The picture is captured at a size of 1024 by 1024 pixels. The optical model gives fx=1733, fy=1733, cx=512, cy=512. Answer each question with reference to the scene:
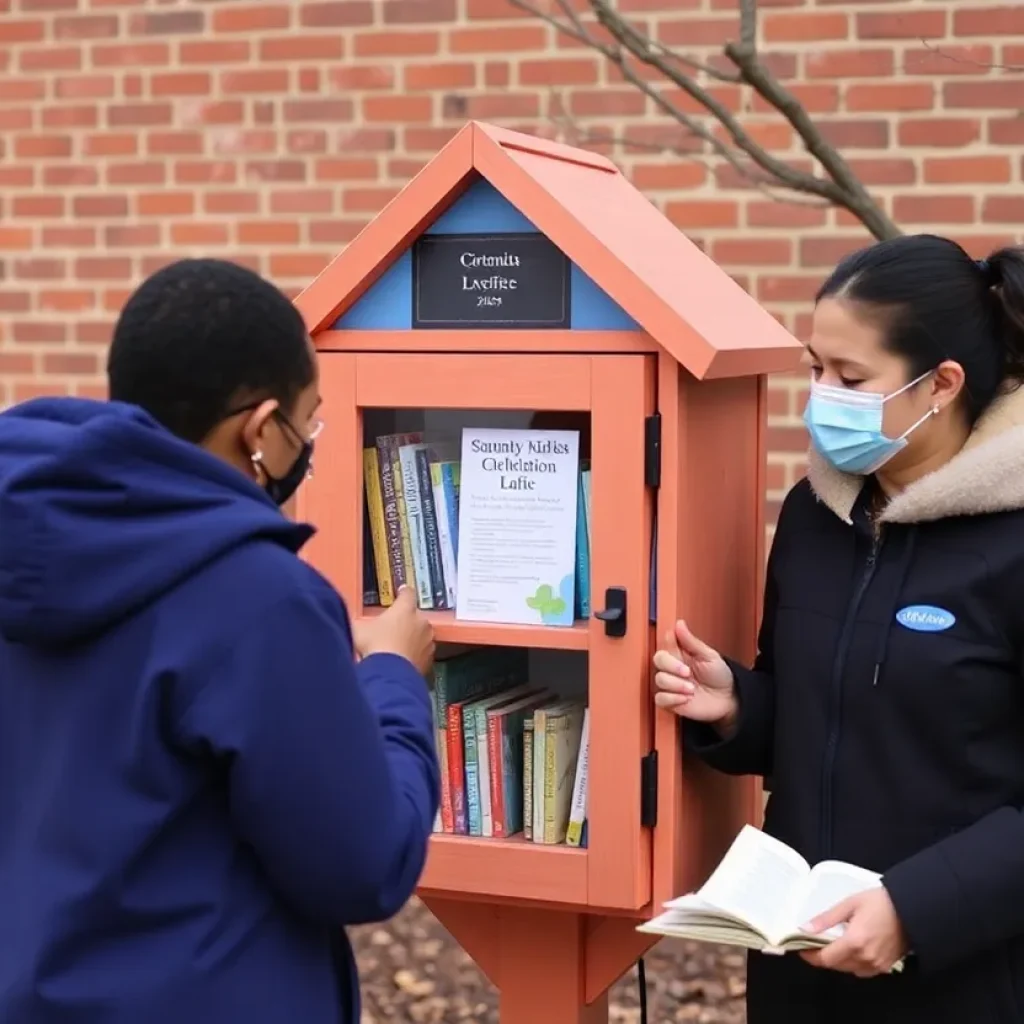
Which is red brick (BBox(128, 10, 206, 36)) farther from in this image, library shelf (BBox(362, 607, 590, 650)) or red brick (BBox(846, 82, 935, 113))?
library shelf (BBox(362, 607, 590, 650))

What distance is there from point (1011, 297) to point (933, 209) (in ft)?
6.85

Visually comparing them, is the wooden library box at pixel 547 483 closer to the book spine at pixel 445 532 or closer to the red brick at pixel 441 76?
the book spine at pixel 445 532

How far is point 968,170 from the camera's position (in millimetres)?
4262

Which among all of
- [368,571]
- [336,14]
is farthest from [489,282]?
[336,14]

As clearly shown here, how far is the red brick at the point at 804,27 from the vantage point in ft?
14.3

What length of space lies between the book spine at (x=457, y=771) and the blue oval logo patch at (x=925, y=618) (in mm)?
681

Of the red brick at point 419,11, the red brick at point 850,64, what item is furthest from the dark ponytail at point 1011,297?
the red brick at point 419,11

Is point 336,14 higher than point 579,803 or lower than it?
higher

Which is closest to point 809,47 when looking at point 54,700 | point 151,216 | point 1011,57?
point 1011,57

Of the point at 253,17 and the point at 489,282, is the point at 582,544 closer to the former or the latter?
the point at 489,282

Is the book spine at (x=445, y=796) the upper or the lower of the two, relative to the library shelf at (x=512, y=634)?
lower

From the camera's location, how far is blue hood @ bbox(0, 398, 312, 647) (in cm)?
167

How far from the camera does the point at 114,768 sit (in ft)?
5.53

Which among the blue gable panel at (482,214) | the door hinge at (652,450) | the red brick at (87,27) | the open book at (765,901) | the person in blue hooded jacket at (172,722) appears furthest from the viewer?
the red brick at (87,27)
